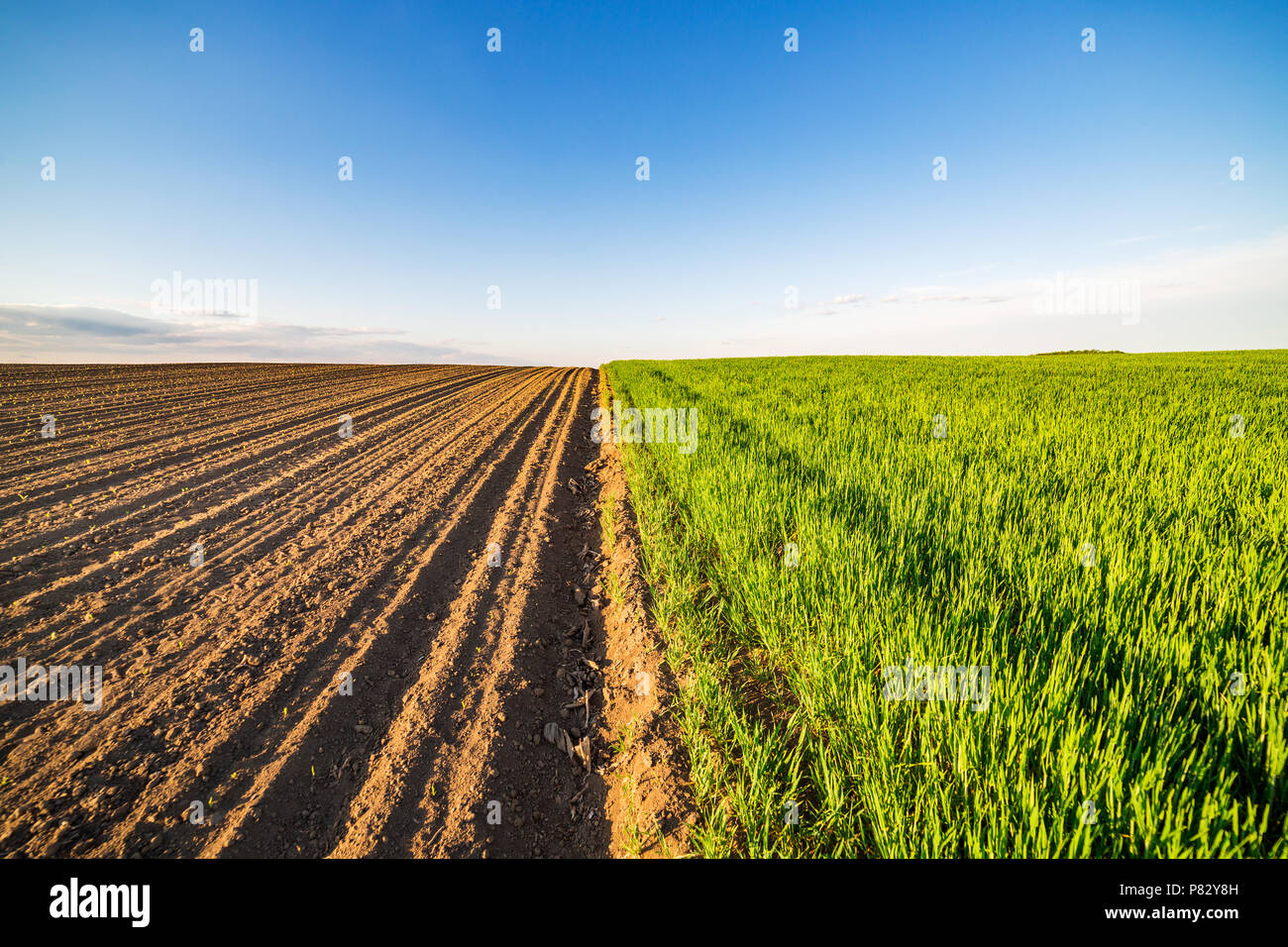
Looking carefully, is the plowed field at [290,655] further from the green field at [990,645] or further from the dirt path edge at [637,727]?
the green field at [990,645]

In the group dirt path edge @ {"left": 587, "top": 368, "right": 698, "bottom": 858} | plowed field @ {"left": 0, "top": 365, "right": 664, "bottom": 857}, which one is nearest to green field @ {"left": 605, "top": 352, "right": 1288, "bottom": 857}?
dirt path edge @ {"left": 587, "top": 368, "right": 698, "bottom": 858}

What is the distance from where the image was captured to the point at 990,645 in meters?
1.92

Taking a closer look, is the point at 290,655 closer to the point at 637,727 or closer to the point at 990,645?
the point at 637,727

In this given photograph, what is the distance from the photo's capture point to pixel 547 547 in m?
5.21

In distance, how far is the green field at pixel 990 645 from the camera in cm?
143

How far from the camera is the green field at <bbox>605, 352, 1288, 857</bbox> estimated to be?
143 centimetres

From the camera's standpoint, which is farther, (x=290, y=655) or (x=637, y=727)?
(x=290, y=655)

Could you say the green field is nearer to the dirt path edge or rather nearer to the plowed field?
the dirt path edge

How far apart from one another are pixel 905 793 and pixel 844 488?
3099 millimetres

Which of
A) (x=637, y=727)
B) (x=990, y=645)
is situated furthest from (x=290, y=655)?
(x=990, y=645)

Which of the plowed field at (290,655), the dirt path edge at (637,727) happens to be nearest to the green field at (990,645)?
the dirt path edge at (637,727)

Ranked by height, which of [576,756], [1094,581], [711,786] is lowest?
[576,756]
